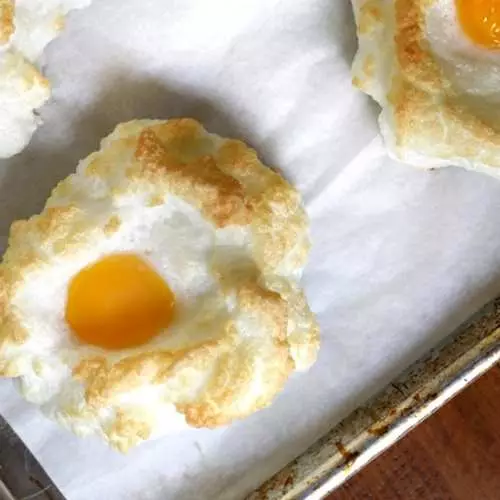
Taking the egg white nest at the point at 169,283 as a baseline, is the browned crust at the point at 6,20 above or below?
above

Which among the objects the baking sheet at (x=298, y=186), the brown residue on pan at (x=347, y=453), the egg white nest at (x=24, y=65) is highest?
the egg white nest at (x=24, y=65)

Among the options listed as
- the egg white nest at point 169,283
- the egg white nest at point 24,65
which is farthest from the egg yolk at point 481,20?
the egg white nest at point 24,65

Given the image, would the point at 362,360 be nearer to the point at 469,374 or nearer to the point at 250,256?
the point at 469,374

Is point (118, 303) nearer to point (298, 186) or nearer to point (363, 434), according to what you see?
point (298, 186)

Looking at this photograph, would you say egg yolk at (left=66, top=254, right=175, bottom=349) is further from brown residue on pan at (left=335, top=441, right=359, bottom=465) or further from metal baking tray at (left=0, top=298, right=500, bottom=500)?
brown residue on pan at (left=335, top=441, right=359, bottom=465)

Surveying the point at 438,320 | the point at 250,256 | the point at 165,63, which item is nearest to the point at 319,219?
the point at 250,256

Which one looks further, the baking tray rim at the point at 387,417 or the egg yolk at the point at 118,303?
the baking tray rim at the point at 387,417

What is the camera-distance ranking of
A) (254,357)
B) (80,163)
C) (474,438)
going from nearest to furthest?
1. (254,357)
2. (80,163)
3. (474,438)

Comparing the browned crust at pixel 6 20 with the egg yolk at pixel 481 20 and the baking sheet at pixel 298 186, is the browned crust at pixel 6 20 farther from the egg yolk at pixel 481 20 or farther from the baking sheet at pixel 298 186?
the egg yolk at pixel 481 20
